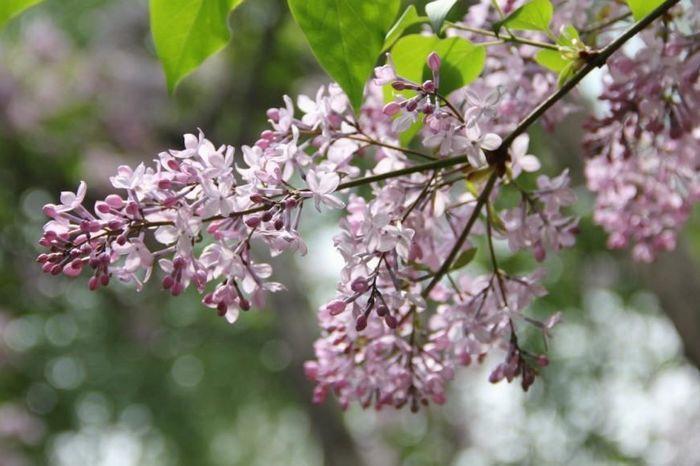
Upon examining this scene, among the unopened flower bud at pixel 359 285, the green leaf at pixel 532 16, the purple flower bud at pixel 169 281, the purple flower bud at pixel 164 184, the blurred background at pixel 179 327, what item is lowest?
the blurred background at pixel 179 327

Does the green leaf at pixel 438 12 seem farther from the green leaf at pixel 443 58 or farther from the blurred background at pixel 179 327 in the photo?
the blurred background at pixel 179 327

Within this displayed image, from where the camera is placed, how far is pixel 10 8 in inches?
34.0

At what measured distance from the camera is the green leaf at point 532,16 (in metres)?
0.84

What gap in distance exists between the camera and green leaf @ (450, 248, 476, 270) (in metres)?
0.95

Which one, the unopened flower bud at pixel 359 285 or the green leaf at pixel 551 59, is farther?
the green leaf at pixel 551 59

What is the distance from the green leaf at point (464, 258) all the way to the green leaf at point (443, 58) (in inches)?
6.8

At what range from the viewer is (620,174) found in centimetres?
124

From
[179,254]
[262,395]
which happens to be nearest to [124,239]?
[179,254]

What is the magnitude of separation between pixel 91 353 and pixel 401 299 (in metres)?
4.82

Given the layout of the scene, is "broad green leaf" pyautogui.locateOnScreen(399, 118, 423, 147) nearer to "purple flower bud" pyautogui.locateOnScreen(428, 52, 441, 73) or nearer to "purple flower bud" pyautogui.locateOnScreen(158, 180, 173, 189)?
"purple flower bud" pyautogui.locateOnScreen(428, 52, 441, 73)

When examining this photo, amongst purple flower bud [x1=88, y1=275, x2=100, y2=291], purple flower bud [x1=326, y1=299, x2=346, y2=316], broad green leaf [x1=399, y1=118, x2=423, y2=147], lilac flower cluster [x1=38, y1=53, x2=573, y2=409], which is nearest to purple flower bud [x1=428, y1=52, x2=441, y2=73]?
lilac flower cluster [x1=38, y1=53, x2=573, y2=409]

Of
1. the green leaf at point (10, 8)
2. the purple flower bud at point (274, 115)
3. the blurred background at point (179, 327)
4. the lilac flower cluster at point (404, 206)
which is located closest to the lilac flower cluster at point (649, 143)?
the lilac flower cluster at point (404, 206)

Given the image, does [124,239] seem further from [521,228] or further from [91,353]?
[91,353]

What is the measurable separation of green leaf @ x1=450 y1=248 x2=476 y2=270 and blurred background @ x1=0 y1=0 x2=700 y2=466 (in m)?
2.78
